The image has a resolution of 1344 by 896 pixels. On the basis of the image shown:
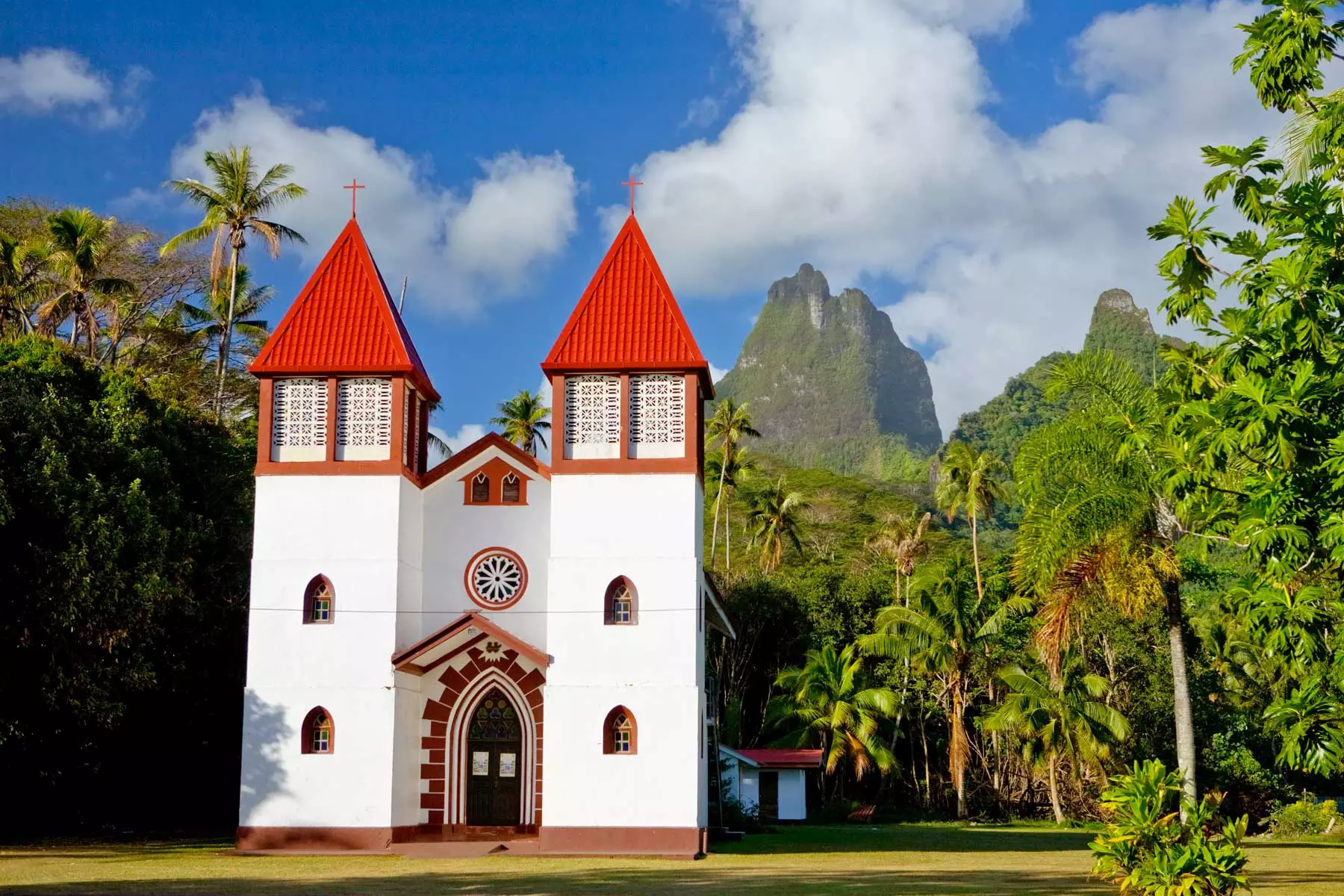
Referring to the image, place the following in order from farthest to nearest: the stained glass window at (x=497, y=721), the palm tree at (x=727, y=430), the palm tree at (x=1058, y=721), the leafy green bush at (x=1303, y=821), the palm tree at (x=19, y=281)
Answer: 1. the palm tree at (x=727, y=430)
2. the palm tree at (x=1058, y=721)
3. the palm tree at (x=19, y=281)
4. the leafy green bush at (x=1303, y=821)
5. the stained glass window at (x=497, y=721)

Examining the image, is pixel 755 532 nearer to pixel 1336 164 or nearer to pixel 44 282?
pixel 44 282

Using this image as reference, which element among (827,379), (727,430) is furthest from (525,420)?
(827,379)

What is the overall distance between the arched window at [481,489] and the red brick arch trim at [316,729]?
4.37 meters

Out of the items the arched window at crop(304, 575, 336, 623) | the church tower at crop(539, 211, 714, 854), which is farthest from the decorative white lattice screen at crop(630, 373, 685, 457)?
the arched window at crop(304, 575, 336, 623)

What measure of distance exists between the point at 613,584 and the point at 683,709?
2294 millimetres

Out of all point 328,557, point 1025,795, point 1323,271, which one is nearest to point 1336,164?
point 1323,271

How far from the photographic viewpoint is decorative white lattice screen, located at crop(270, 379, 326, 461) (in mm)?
23281

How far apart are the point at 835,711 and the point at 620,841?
53.2 feet

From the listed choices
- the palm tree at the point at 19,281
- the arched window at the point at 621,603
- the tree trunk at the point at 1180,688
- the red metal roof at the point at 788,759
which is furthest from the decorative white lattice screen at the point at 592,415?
the palm tree at the point at 19,281

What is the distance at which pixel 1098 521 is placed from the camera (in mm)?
20438

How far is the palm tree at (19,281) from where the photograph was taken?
3316cm

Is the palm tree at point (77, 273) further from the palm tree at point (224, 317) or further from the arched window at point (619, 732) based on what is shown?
the arched window at point (619, 732)

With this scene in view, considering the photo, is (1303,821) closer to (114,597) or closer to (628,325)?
(628,325)

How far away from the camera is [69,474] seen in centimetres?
2422
